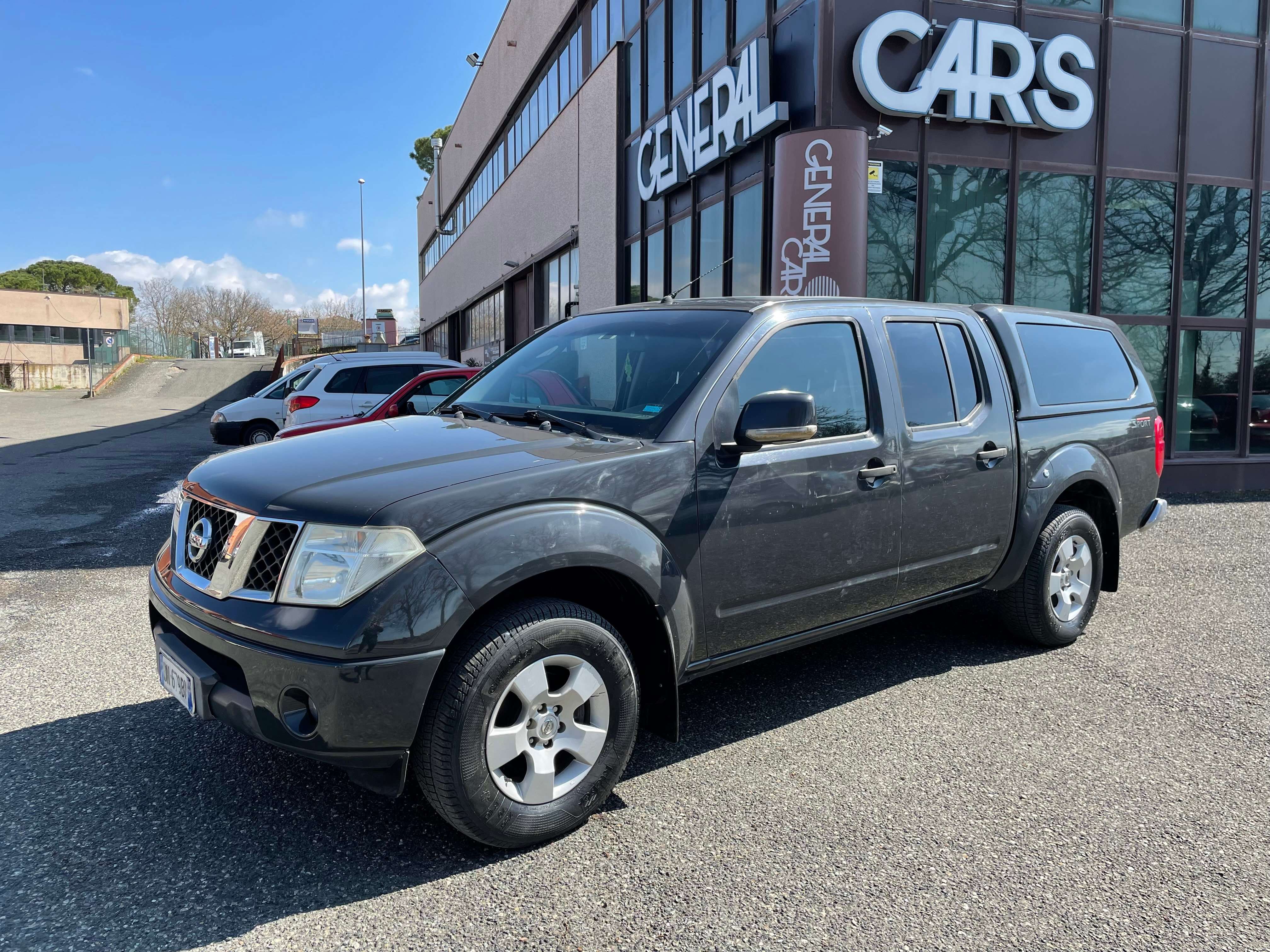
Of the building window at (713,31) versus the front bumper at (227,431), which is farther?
the front bumper at (227,431)

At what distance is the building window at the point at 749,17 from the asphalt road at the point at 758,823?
9.19 meters

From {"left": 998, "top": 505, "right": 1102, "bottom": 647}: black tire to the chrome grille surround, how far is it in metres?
3.76

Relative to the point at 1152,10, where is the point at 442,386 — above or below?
below

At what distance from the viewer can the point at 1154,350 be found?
37.8 feet

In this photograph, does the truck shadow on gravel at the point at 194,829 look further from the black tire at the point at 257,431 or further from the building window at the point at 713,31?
the black tire at the point at 257,431

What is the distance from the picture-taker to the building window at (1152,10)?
10945 mm

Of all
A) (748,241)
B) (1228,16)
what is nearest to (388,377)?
(748,241)

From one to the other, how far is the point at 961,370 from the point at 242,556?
3391 millimetres

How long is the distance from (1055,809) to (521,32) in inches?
1017

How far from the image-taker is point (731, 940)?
8.20 ft

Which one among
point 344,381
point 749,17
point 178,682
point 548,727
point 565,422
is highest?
point 749,17

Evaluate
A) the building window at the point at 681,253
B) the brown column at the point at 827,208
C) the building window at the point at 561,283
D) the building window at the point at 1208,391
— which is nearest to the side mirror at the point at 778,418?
the brown column at the point at 827,208

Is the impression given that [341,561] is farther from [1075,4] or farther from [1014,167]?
[1075,4]

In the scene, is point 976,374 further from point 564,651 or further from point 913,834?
point 564,651
